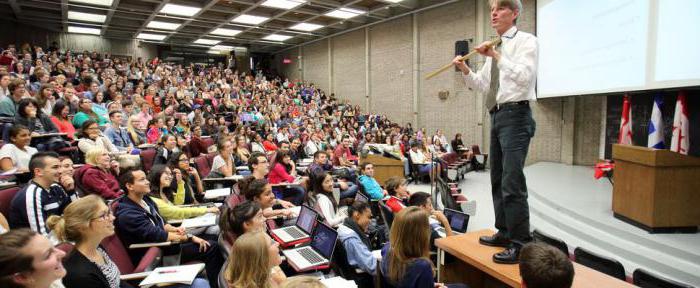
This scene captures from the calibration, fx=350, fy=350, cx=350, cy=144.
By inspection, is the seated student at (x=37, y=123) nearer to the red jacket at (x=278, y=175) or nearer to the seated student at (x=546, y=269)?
the red jacket at (x=278, y=175)

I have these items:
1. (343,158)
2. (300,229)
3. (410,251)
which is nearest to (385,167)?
(343,158)

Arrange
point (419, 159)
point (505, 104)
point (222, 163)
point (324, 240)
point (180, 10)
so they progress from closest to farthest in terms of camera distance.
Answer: point (505, 104), point (324, 240), point (222, 163), point (419, 159), point (180, 10)

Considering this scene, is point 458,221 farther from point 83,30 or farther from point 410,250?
point 83,30

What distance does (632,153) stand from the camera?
4.26 meters

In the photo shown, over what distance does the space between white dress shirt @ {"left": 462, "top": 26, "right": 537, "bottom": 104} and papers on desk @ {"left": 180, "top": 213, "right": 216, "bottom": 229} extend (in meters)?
2.64

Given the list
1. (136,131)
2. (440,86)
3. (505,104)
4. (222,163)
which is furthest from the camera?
(440,86)

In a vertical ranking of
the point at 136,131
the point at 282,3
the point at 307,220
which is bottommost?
the point at 307,220

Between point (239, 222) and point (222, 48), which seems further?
point (222, 48)

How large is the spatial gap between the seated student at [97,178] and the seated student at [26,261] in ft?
7.40

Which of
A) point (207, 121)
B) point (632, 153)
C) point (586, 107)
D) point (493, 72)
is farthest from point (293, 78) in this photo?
point (493, 72)

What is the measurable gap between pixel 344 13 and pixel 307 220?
10.7 meters

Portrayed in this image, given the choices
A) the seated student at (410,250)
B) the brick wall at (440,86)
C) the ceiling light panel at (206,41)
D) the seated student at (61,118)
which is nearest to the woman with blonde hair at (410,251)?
the seated student at (410,250)

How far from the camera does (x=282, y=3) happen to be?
11.1 m

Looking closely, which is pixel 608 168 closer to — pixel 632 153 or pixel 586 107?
pixel 632 153
